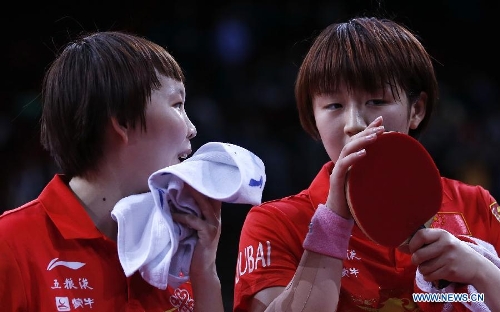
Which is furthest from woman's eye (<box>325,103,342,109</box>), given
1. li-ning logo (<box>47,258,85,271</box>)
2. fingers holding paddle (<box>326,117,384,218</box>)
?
li-ning logo (<box>47,258,85,271</box>)

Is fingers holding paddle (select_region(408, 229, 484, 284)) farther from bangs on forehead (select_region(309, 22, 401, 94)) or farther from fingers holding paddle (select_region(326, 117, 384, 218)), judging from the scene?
bangs on forehead (select_region(309, 22, 401, 94))

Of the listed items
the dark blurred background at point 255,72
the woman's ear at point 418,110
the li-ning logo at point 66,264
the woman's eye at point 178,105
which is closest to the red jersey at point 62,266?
the li-ning logo at point 66,264

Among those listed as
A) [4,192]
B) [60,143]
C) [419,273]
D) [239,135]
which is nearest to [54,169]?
[4,192]

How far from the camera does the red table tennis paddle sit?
154 centimetres

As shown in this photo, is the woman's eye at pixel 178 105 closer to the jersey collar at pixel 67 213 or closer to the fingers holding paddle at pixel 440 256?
the jersey collar at pixel 67 213

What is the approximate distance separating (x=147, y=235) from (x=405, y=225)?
54 cm

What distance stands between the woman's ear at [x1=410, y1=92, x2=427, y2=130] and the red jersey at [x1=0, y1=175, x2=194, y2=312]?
76 cm

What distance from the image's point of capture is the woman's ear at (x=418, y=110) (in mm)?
1951

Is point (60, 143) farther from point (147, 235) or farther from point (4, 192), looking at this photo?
point (4, 192)

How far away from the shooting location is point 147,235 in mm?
1616

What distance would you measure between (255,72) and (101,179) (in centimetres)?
417

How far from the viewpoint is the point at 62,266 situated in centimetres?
164

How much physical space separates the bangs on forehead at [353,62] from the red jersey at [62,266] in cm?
64

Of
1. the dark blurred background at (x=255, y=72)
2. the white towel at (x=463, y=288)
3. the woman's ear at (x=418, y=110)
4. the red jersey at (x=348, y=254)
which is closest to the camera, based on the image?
the white towel at (x=463, y=288)
